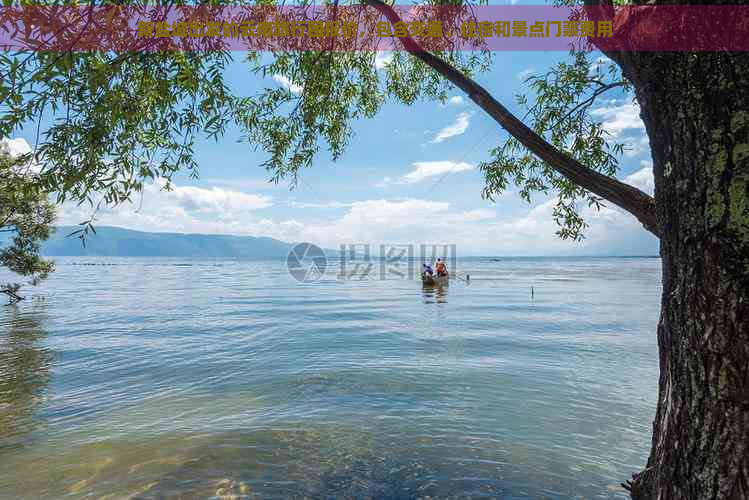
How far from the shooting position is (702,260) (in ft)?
8.93

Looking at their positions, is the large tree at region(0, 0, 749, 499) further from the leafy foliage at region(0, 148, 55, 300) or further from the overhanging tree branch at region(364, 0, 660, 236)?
the leafy foliage at region(0, 148, 55, 300)

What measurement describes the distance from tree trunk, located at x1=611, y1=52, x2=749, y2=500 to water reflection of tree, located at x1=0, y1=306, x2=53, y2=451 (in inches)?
376

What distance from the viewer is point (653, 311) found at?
72.6 ft

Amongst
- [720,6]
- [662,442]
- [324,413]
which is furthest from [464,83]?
[324,413]

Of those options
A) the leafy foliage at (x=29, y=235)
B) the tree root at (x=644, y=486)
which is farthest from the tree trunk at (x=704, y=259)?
the leafy foliage at (x=29, y=235)

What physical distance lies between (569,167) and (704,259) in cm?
149

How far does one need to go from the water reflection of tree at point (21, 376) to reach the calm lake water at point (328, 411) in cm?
6

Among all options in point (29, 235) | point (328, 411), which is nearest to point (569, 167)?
point (328, 411)

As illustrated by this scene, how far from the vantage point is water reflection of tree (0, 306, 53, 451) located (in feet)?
24.3

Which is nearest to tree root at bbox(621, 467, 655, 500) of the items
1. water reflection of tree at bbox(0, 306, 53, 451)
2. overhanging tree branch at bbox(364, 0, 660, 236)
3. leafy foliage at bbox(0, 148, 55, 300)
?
overhanging tree branch at bbox(364, 0, 660, 236)

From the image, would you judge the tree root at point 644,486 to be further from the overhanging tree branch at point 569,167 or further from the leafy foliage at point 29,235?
the leafy foliage at point 29,235

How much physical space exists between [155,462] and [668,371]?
674cm

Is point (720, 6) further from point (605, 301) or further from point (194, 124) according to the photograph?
point (605, 301)

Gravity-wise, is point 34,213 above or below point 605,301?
above
